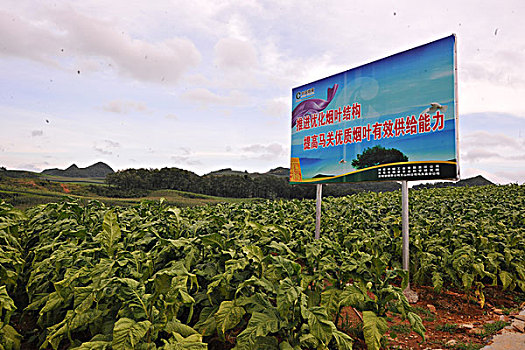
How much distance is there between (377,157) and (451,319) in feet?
8.33

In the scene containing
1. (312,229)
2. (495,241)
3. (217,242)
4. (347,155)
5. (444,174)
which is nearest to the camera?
Result: (217,242)

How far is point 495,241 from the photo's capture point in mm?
5410

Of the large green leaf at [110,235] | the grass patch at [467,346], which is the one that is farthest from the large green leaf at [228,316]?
the grass patch at [467,346]

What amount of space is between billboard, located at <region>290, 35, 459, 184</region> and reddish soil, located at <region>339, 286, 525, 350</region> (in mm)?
1879

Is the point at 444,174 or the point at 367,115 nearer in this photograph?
the point at 444,174

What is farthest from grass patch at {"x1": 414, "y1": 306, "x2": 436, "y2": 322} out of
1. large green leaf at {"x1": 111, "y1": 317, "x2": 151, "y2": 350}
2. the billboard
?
large green leaf at {"x1": 111, "y1": 317, "x2": 151, "y2": 350}

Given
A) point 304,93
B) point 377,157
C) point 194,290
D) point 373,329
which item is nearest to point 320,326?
point 373,329

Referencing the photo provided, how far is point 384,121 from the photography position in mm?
5426

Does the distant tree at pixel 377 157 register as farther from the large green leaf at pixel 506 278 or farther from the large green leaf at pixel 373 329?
the large green leaf at pixel 373 329

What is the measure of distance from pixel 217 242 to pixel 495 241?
4781mm

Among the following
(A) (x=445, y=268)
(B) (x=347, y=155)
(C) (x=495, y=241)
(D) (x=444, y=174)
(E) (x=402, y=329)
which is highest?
(B) (x=347, y=155)

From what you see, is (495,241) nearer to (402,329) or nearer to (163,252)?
(402,329)

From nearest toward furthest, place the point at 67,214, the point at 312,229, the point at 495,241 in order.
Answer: the point at 67,214 < the point at 495,241 < the point at 312,229

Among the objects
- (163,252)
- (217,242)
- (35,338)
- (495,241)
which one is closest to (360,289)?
(217,242)
